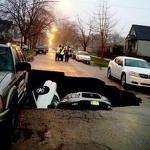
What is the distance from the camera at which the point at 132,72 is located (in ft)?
61.8

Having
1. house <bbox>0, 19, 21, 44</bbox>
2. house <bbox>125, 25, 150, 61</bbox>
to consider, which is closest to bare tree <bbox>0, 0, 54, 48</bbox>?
house <bbox>0, 19, 21, 44</bbox>

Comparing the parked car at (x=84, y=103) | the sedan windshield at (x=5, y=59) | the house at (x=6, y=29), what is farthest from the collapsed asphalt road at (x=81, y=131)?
the house at (x=6, y=29)

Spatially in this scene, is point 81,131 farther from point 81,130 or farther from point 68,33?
point 68,33

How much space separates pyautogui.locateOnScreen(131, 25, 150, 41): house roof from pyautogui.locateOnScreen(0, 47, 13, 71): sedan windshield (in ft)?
207

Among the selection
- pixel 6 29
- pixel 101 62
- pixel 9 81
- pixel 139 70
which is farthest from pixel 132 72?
pixel 6 29

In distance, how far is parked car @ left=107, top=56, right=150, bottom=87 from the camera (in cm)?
1841

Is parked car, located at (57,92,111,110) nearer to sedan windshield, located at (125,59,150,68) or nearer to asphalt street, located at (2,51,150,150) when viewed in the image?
asphalt street, located at (2,51,150,150)

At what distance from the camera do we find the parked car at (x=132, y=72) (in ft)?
60.4

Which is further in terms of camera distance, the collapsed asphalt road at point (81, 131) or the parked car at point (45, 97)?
the parked car at point (45, 97)

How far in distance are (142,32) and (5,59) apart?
216 feet

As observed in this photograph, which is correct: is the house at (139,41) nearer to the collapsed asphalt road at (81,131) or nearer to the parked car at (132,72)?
the parked car at (132,72)

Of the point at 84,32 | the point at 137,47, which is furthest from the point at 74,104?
the point at 84,32

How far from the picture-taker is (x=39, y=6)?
159ft

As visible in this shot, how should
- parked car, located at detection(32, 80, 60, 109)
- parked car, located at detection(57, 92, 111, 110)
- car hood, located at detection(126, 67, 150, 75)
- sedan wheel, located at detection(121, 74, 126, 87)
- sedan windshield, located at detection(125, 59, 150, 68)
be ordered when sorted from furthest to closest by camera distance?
sedan windshield, located at detection(125, 59, 150, 68) → sedan wheel, located at detection(121, 74, 126, 87) → car hood, located at detection(126, 67, 150, 75) → parked car, located at detection(32, 80, 60, 109) → parked car, located at detection(57, 92, 111, 110)
